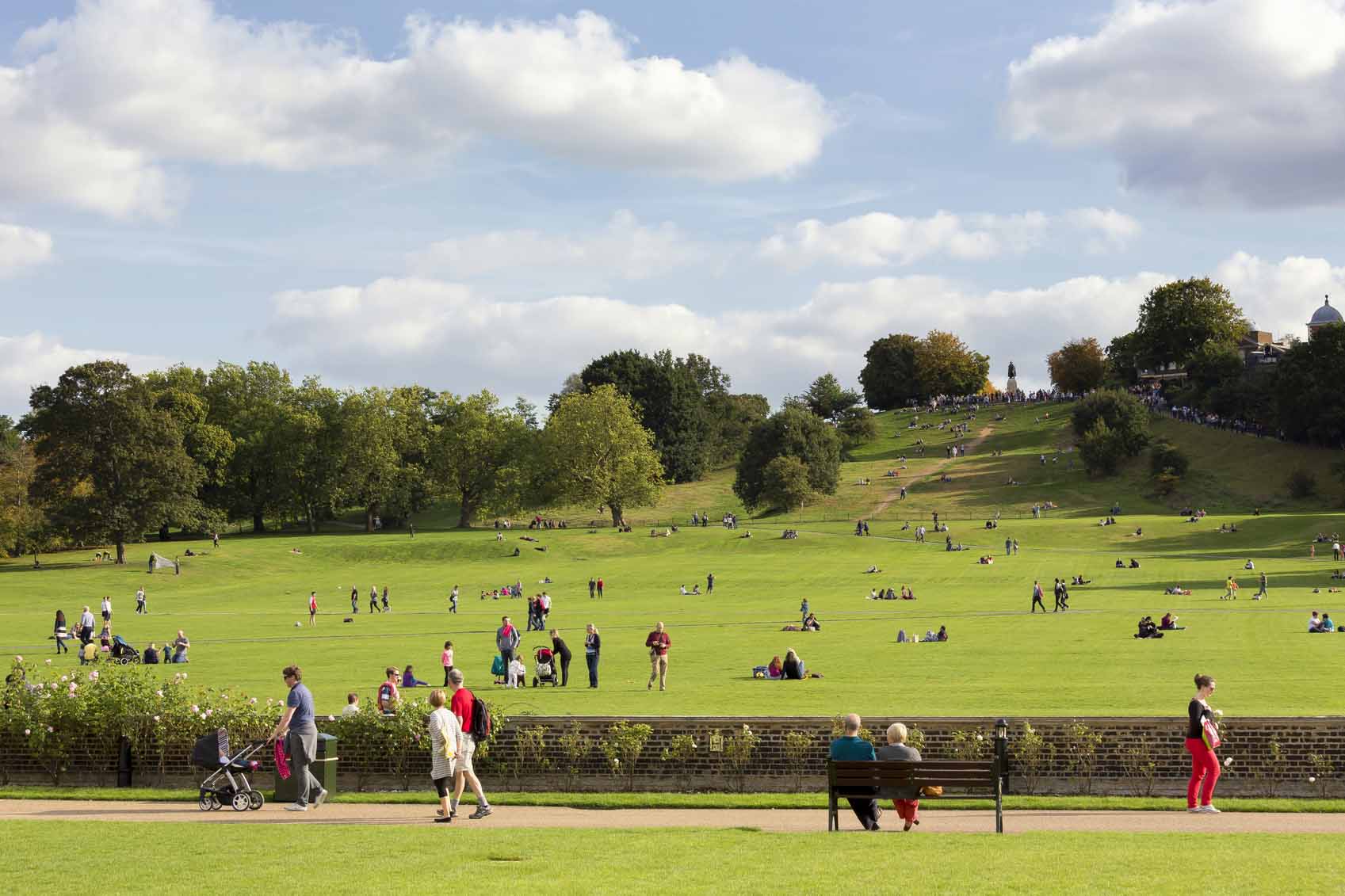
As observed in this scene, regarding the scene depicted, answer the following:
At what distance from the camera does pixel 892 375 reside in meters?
187

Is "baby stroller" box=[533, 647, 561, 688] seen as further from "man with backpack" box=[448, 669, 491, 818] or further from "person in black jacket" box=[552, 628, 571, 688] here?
"man with backpack" box=[448, 669, 491, 818]

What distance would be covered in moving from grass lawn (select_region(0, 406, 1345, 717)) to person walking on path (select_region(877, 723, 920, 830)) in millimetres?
6576

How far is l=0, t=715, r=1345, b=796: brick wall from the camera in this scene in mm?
17922

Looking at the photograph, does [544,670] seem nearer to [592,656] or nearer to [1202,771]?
[592,656]

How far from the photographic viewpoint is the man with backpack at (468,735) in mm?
16812

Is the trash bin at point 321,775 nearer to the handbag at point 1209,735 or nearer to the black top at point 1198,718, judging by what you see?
the black top at point 1198,718

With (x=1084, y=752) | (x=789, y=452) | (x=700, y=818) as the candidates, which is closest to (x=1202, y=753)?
(x=1084, y=752)

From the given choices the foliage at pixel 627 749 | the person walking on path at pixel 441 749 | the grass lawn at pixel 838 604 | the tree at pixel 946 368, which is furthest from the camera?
the tree at pixel 946 368

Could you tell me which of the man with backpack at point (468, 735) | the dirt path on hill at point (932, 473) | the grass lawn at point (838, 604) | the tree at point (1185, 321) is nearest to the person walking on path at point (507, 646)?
the grass lawn at point (838, 604)

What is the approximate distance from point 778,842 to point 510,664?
62.7 feet

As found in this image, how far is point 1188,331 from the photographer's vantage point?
152875 mm

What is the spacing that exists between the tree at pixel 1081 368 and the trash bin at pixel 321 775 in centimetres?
16079

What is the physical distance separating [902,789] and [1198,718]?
4.56m

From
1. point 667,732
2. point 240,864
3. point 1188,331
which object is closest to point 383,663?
point 667,732
